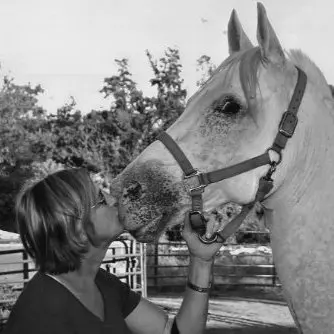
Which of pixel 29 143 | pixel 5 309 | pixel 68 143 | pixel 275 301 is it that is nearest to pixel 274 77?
pixel 5 309

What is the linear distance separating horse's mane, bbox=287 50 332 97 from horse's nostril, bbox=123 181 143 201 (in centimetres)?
77

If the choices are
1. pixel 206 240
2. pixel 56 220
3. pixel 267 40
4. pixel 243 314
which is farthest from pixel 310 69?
pixel 243 314

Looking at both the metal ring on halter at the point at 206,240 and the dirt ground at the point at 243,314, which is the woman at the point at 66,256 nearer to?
the metal ring on halter at the point at 206,240

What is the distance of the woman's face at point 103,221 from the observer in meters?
1.75

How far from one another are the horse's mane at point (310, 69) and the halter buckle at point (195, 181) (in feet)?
1.85

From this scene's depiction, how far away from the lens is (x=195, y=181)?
6.63 feet

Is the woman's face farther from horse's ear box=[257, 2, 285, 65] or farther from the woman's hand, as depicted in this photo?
horse's ear box=[257, 2, 285, 65]

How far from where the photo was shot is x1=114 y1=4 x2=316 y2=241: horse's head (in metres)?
2.01

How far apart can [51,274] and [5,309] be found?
17.5ft

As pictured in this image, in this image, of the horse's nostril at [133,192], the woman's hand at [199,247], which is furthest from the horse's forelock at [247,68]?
the woman's hand at [199,247]

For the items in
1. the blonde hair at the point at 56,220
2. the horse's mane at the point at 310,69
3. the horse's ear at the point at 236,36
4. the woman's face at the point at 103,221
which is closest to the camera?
the blonde hair at the point at 56,220

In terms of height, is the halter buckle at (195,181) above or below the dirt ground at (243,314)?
above

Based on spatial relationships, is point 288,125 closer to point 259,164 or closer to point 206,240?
point 259,164

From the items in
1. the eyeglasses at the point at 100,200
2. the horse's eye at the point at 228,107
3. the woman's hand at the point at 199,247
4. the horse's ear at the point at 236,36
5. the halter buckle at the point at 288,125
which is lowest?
the woman's hand at the point at 199,247
